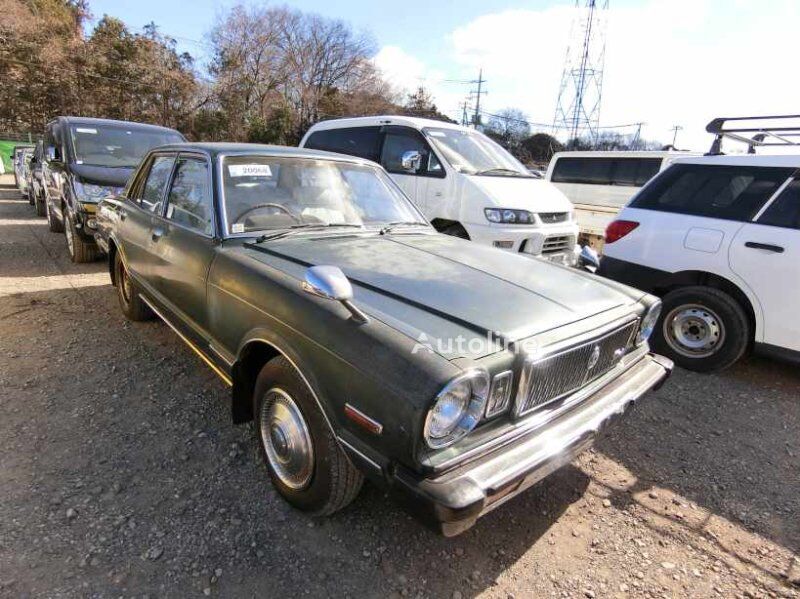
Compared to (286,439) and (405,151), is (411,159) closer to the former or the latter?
(405,151)

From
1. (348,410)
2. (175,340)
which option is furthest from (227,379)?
(175,340)

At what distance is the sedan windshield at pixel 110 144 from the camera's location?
22.7 feet

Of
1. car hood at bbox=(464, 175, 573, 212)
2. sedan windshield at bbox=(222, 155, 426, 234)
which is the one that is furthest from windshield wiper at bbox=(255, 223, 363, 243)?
car hood at bbox=(464, 175, 573, 212)

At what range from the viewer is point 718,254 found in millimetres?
4047

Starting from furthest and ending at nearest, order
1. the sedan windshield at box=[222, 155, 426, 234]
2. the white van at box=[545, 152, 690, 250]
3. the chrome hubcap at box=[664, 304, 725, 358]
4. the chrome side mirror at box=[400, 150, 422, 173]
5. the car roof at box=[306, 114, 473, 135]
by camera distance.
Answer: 1. the white van at box=[545, 152, 690, 250]
2. the car roof at box=[306, 114, 473, 135]
3. the chrome side mirror at box=[400, 150, 422, 173]
4. the chrome hubcap at box=[664, 304, 725, 358]
5. the sedan windshield at box=[222, 155, 426, 234]

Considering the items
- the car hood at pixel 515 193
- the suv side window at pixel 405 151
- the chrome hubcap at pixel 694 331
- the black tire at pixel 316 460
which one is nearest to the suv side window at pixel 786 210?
the chrome hubcap at pixel 694 331

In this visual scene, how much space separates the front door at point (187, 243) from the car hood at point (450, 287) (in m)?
0.41

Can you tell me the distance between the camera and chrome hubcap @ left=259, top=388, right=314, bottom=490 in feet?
7.27

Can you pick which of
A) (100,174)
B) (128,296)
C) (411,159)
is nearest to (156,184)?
(128,296)

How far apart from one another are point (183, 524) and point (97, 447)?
3.01 feet

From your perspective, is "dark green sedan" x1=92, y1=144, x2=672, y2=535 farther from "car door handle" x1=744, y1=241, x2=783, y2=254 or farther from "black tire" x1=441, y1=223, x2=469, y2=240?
"black tire" x1=441, y1=223, x2=469, y2=240

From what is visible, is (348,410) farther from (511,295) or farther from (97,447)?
(97,447)

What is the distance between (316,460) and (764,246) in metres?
3.86

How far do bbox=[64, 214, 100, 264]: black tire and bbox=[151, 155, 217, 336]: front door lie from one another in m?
3.75
